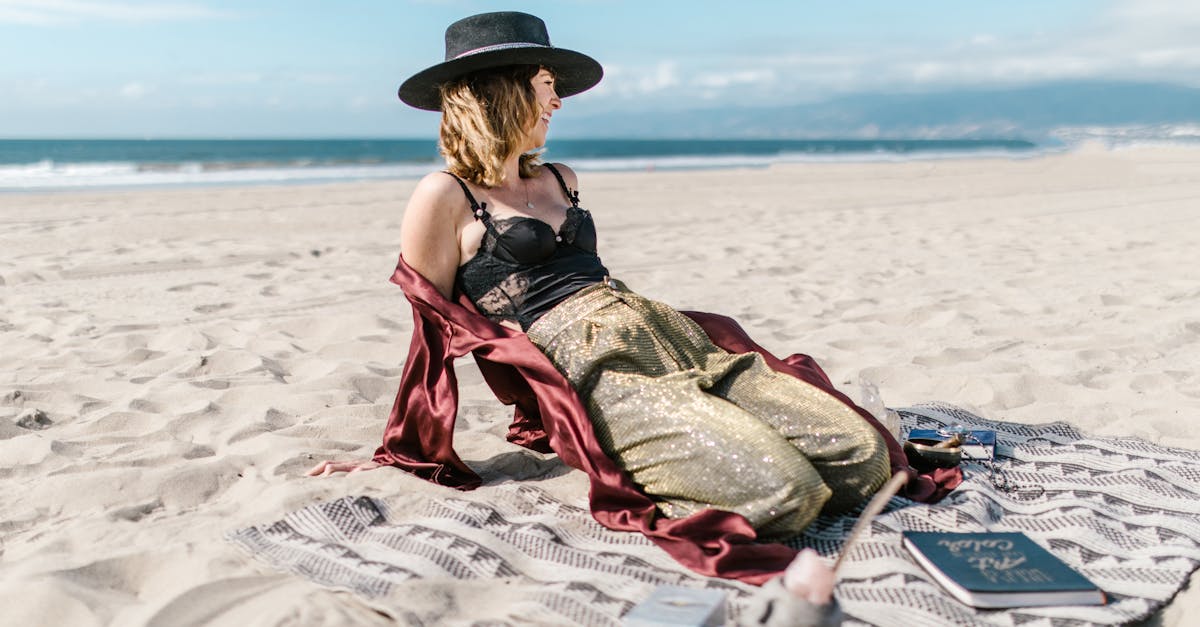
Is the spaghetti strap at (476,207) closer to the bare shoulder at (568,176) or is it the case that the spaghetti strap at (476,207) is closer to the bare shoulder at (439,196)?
the bare shoulder at (439,196)

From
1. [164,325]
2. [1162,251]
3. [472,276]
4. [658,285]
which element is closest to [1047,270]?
[1162,251]

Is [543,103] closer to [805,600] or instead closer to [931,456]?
[931,456]

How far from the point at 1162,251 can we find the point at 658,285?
16.0 ft

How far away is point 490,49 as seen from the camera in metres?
3.39

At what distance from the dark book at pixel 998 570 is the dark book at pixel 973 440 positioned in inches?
31.8

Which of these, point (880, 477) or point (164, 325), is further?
point (164, 325)

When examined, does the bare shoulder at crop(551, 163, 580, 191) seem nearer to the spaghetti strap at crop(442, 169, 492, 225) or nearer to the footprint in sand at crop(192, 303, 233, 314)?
the spaghetti strap at crop(442, 169, 492, 225)

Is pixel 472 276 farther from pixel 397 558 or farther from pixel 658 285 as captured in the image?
pixel 658 285

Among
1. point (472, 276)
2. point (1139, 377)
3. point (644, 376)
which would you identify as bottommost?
point (1139, 377)

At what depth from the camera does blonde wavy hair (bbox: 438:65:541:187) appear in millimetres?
3482

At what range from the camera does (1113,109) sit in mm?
154250

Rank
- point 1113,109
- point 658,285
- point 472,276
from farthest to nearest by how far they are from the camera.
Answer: point 1113,109
point 658,285
point 472,276

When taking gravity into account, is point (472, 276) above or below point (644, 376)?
above

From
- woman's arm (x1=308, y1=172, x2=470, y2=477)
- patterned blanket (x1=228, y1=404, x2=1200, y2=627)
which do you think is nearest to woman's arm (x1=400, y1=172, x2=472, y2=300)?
woman's arm (x1=308, y1=172, x2=470, y2=477)
